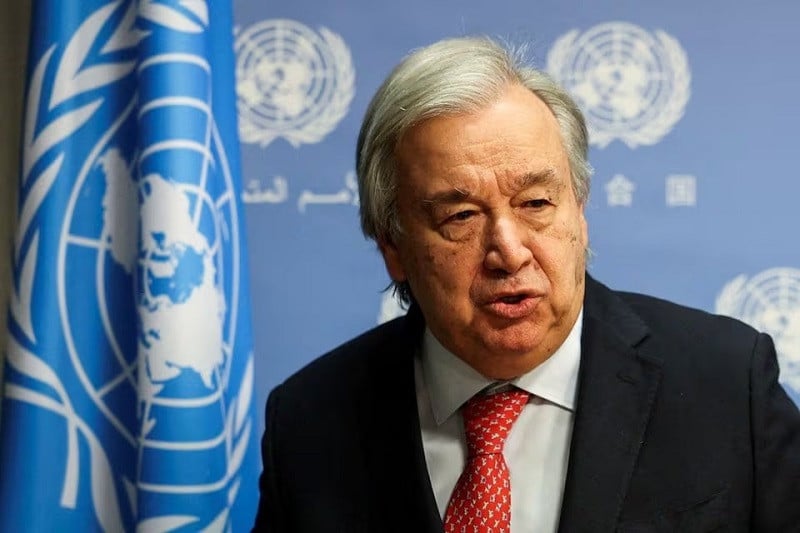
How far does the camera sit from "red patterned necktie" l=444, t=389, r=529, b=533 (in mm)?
1316

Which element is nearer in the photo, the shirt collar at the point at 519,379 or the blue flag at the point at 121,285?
the shirt collar at the point at 519,379

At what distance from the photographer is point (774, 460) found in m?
1.27

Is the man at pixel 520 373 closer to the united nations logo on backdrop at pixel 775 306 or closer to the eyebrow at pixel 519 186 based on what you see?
the eyebrow at pixel 519 186

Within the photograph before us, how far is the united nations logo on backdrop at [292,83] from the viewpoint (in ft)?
7.03

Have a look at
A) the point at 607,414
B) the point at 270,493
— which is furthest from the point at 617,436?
the point at 270,493

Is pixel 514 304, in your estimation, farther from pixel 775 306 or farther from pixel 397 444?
pixel 775 306

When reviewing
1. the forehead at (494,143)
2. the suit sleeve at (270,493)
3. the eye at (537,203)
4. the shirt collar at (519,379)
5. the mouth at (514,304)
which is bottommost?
the suit sleeve at (270,493)

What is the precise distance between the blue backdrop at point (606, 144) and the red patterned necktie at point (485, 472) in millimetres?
726

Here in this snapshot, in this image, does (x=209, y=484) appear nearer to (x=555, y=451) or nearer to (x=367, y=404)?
(x=367, y=404)

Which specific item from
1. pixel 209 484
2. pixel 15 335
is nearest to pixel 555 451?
pixel 209 484

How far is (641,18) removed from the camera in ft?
6.70

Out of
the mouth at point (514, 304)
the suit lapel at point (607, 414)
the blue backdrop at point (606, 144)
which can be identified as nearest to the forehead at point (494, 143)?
the mouth at point (514, 304)

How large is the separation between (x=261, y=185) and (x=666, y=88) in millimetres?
850

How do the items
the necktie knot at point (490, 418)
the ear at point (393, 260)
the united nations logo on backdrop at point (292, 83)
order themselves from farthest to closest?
the united nations logo on backdrop at point (292, 83) < the ear at point (393, 260) < the necktie knot at point (490, 418)
